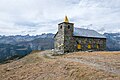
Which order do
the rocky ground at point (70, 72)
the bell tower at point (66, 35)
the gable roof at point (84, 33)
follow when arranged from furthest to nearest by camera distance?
1. the gable roof at point (84, 33)
2. the bell tower at point (66, 35)
3. the rocky ground at point (70, 72)

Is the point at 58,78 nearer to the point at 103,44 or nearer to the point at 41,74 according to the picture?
the point at 41,74

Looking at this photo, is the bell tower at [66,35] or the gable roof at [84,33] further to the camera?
the gable roof at [84,33]

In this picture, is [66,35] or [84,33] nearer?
[66,35]

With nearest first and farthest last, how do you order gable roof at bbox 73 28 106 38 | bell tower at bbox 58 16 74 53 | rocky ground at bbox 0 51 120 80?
rocky ground at bbox 0 51 120 80, bell tower at bbox 58 16 74 53, gable roof at bbox 73 28 106 38

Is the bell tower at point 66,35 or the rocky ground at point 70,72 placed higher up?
the bell tower at point 66,35

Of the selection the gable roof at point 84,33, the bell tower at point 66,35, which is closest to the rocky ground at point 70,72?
the bell tower at point 66,35

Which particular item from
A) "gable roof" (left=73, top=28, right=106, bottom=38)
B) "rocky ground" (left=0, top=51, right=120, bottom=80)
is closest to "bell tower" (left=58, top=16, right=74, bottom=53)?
"gable roof" (left=73, top=28, right=106, bottom=38)

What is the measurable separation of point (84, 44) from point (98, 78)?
120ft

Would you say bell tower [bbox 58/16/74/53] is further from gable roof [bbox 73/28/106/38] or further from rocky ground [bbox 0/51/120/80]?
rocky ground [bbox 0/51/120/80]

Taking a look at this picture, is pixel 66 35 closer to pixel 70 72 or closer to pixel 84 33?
pixel 84 33

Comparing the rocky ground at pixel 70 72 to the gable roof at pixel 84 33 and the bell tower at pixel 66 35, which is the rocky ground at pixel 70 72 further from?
the gable roof at pixel 84 33

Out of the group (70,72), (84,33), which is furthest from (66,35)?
(70,72)

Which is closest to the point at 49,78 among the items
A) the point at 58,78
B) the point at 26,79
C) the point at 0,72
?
the point at 58,78

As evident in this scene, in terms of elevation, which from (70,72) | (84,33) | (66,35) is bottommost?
(70,72)
